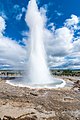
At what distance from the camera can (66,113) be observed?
61.9 ft

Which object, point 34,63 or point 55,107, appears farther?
point 34,63

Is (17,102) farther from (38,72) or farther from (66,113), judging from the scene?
(38,72)

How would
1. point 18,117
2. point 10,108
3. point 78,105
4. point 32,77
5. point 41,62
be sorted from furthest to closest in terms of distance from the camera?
point 41,62
point 32,77
point 78,105
point 10,108
point 18,117

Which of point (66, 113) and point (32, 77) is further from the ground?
point (32, 77)

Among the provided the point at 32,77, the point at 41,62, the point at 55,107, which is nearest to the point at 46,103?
the point at 55,107

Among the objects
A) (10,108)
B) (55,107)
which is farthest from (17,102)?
(55,107)

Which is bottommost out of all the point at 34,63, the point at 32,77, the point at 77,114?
the point at 77,114

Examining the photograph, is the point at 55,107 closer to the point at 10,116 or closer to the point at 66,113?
the point at 66,113

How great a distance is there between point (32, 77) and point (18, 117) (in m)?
33.9

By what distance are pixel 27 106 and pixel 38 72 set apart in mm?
31061

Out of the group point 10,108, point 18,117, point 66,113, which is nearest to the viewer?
point 18,117

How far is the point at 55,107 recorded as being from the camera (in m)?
21.1

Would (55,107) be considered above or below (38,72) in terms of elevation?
below

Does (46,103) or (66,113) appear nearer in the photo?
(66,113)
